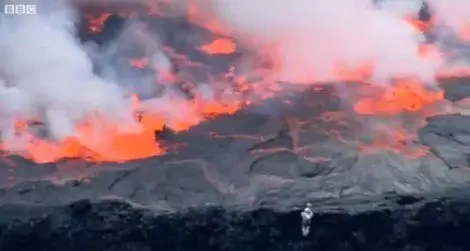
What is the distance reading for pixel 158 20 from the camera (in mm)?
6691

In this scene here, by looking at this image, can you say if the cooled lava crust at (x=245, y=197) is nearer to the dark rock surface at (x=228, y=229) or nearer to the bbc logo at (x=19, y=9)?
the dark rock surface at (x=228, y=229)

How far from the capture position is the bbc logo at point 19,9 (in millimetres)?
6582

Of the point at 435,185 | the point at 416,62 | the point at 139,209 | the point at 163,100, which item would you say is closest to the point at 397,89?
the point at 416,62

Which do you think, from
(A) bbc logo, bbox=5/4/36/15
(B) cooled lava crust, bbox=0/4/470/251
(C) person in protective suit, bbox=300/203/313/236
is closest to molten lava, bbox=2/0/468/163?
(B) cooled lava crust, bbox=0/4/470/251

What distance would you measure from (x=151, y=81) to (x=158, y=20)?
0.76 metres

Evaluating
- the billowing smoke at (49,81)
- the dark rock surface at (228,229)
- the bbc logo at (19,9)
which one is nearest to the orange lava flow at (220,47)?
the billowing smoke at (49,81)

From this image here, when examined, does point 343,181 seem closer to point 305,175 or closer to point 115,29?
point 305,175

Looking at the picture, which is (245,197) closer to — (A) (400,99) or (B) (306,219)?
(B) (306,219)

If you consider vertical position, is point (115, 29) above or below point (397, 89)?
above

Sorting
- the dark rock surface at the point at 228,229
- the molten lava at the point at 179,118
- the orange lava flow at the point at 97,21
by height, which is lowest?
the dark rock surface at the point at 228,229

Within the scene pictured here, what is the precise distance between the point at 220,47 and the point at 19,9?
1.65 meters

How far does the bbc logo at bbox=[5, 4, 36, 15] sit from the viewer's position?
6.58 m

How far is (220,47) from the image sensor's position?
646 cm

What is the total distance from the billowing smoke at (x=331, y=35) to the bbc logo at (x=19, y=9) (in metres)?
1.48
